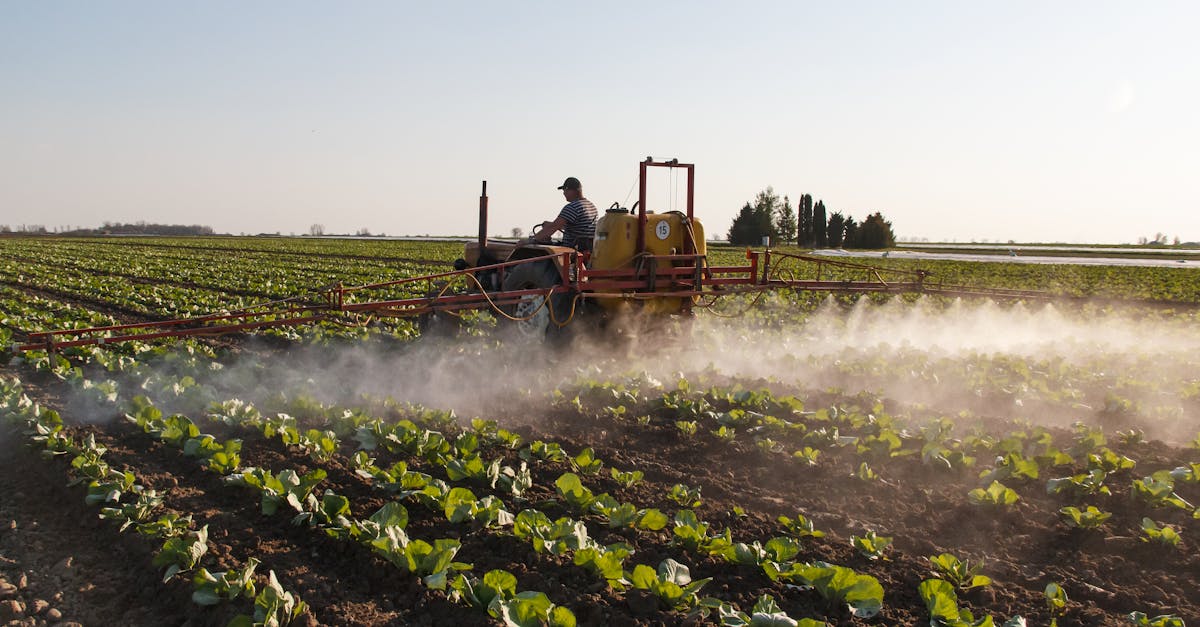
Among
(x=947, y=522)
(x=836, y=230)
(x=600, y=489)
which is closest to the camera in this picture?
(x=947, y=522)

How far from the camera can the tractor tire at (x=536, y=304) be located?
8.04 m

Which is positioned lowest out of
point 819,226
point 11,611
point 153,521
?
point 11,611

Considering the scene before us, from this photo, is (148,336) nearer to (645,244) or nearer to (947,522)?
(645,244)

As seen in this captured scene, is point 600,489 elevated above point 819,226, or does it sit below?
below

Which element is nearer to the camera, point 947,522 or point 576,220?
point 947,522

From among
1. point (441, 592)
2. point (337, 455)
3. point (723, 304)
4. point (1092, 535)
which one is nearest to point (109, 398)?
point (337, 455)

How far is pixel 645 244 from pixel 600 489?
12.6ft

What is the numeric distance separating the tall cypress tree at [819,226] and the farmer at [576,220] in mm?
63136

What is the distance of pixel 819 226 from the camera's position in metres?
69.1

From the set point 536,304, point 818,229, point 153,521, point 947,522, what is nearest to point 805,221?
point 818,229

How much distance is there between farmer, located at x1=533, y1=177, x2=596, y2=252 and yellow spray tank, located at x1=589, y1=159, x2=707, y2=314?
360 millimetres

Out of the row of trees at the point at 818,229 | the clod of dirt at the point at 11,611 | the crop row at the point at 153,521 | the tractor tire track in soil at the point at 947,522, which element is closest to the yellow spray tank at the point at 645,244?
the tractor tire track in soil at the point at 947,522

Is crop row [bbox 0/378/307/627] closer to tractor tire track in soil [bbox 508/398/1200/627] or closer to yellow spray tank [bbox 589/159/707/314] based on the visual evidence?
tractor tire track in soil [bbox 508/398/1200/627]

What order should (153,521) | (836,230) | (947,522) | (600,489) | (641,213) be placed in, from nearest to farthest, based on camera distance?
(153,521) < (947,522) < (600,489) < (641,213) < (836,230)
